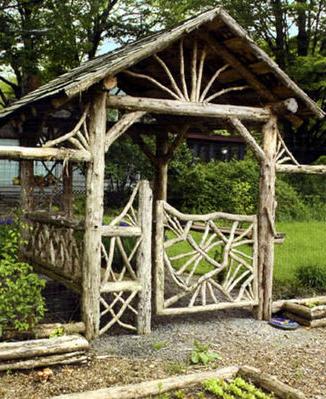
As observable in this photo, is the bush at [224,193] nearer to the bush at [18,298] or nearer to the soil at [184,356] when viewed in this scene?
the soil at [184,356]

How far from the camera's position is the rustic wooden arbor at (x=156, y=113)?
7.16 metres

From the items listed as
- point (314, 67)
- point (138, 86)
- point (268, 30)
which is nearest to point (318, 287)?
point (138, 86)

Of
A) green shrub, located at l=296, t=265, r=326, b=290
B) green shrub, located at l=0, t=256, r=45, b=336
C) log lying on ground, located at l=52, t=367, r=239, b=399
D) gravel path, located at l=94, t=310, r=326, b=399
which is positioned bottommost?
gravel path, located at l=94, t=310, r=326, b=399

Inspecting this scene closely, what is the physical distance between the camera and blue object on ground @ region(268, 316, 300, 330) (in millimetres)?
8344

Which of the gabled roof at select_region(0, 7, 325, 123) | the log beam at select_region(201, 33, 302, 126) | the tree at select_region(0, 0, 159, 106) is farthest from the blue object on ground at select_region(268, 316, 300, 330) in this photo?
the tree at select_region(0, 0, 159, 106)

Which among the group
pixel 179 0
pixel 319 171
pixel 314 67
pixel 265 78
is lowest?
pixel 319 171

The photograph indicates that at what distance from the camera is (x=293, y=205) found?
71.5 feet

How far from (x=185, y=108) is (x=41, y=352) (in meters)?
3.83

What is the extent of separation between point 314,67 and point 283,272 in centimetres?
1232

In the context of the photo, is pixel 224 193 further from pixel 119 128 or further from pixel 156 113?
pixel 119 128

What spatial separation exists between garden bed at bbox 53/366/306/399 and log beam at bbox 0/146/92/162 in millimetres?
2829

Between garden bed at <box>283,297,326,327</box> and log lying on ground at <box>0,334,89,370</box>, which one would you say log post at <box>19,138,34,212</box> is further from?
garden bed at <box>283,297,326,327</box>

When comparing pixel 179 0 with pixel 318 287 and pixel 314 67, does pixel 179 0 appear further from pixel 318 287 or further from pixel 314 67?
pixel 318 287

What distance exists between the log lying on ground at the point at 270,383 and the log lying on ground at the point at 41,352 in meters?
1.87
